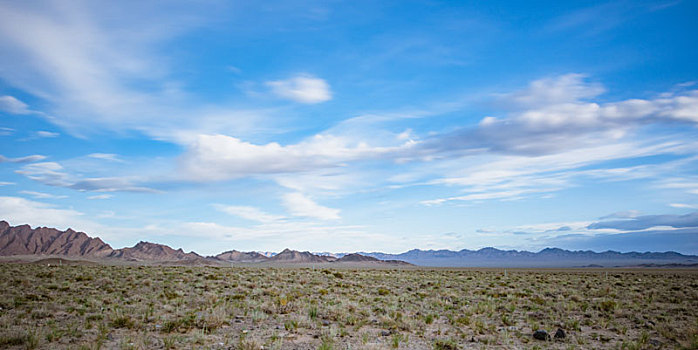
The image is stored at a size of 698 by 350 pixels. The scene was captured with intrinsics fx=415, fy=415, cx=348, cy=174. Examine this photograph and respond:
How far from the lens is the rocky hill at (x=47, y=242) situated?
572 feet

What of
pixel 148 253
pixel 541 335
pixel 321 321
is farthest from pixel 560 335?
pixel 148 253

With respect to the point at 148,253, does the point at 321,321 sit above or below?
above

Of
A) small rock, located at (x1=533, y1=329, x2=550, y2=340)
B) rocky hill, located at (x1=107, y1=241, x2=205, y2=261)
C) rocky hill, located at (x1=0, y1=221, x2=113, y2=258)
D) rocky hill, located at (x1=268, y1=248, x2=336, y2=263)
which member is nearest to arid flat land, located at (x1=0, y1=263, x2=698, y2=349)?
small rock, located at (x1=533, y1=329, x2=550, y2=340)

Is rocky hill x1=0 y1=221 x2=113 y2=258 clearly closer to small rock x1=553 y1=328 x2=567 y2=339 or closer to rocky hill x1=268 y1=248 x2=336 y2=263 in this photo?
rocky hill x1=268 y1=248 x2=336 y2=263

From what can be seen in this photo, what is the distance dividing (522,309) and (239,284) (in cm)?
1474

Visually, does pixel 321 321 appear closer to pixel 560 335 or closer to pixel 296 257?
pixel 560 335

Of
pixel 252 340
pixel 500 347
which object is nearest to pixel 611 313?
pixel 500 347

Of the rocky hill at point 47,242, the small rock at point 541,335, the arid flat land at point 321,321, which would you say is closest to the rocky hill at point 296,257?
the rocky hill at point 47,242

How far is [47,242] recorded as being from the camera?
602ft

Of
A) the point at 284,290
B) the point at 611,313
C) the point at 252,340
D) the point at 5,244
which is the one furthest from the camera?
the point at 5,244

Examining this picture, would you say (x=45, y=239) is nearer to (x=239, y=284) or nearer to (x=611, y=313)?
(x=239, y=284)

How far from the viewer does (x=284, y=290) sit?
20.9 meters

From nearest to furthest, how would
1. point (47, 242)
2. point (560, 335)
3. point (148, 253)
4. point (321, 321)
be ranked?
point (560, 335), point (321, 321), point (47, 242), point (148, 253)

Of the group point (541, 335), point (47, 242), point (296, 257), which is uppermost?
point (47, 242)
